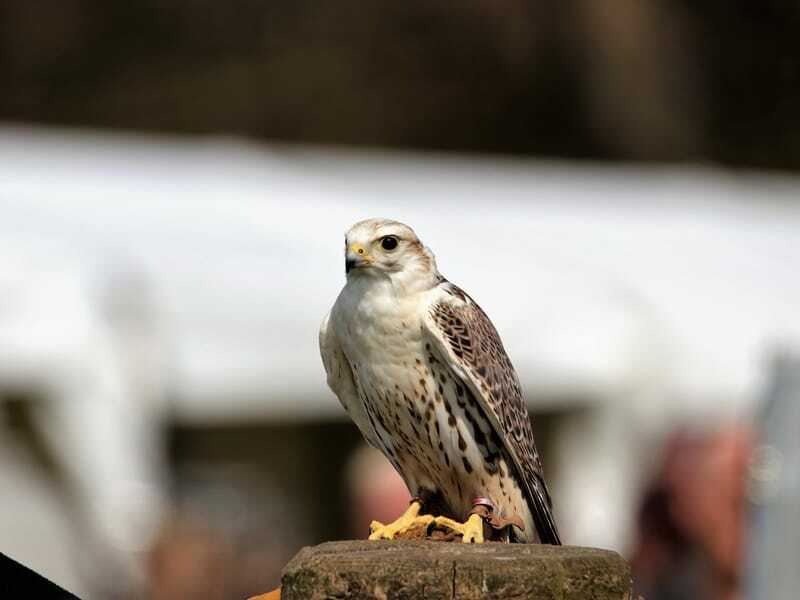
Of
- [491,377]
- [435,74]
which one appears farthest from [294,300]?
[435,74]

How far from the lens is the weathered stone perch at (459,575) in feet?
9.23

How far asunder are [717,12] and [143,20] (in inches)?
355

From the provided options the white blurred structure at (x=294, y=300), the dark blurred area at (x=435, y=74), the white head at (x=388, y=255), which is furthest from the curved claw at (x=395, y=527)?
the dark blurred area at (x=435, y=74)

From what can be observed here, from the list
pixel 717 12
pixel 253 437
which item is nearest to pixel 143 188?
pixel 253 437

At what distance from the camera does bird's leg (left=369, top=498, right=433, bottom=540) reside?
3.29 metres

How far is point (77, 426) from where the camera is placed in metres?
9.43

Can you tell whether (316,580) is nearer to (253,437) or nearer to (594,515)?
(594,515)

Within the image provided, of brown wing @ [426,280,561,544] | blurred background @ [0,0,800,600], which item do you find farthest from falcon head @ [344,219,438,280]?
blurred background @ [0,0,800,600]

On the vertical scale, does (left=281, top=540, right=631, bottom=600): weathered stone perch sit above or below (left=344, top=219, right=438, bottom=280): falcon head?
below

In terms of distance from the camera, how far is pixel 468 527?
3.35 meters

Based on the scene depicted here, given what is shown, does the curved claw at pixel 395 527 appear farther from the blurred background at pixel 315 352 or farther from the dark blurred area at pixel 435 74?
the dark blurred area at pixel 435 74

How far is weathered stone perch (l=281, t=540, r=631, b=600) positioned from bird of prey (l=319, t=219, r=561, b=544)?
64 centimetres

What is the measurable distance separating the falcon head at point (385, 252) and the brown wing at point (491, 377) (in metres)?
0.10

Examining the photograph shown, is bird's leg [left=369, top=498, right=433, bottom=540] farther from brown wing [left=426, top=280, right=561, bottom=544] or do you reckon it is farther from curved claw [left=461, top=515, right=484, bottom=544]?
brown wing [left=426, top=280, right=561, bottom=544]
